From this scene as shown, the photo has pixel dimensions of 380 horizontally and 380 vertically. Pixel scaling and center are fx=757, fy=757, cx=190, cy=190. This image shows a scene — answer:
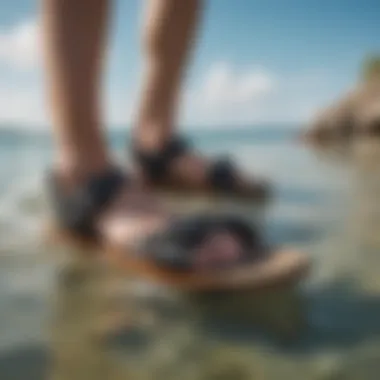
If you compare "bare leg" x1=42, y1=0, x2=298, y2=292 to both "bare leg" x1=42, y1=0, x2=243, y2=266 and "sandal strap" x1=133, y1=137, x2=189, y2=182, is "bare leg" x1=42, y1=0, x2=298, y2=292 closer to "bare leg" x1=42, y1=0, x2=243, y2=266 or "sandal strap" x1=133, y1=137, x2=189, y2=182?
"bare leg" x1=42, y1=0, x2=243, y2=266

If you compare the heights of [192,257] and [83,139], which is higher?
[83,139]

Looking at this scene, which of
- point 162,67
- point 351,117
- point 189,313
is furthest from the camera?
point 351,117

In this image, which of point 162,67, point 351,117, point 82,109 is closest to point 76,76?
point 82,109

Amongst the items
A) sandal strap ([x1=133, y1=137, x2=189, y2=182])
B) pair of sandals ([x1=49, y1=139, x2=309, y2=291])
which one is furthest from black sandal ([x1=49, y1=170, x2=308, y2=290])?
sandal strap ([x1=133, y1=137, x2=189, y2=182])

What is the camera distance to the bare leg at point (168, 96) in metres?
0.89

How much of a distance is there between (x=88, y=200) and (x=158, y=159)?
0.17 metres

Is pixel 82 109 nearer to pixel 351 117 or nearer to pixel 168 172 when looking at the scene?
pixel 168 172

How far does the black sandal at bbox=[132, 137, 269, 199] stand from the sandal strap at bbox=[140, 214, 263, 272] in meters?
0.23

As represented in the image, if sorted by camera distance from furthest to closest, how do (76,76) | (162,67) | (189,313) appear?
(162,67) → (76,76) → (189,313)

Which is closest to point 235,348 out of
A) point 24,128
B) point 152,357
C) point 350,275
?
point 152,357

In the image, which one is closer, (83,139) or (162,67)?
(83,139)

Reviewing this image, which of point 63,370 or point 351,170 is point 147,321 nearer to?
point 63,370

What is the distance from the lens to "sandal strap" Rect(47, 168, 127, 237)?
0.77 metres

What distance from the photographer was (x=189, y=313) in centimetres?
63
